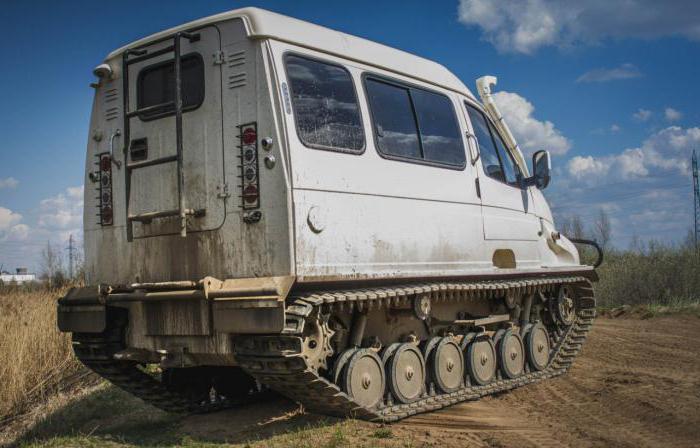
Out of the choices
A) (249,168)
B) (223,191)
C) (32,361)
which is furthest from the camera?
(32,361)

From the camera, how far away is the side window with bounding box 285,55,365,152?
20.8 ft

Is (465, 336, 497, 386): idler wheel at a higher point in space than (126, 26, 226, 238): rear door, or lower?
lower

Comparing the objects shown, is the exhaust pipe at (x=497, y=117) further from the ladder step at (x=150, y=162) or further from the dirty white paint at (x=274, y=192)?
the ladder step at (x=150, y=162)

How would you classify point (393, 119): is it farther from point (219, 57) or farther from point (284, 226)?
point (284, 226)

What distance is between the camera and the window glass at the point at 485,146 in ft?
29.0

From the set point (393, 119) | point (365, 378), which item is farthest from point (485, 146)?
point (365, 378)

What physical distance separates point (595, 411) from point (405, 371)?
6.37 feet

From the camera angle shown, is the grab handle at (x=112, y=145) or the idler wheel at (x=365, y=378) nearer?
the idler wheel at (x=365, y=378)

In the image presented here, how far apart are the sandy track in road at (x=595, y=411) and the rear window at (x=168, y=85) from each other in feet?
11.4

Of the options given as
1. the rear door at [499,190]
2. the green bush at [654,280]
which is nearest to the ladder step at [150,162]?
the rear door at [499,190]

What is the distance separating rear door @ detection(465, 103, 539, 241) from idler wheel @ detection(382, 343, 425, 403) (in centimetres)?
178

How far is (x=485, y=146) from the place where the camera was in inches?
355

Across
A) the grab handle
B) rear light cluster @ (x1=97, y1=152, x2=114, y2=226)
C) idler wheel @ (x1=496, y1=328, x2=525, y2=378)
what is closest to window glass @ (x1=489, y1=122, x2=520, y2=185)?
idler wheel @ (x1=496, y1=328, x2=525, y2=378)

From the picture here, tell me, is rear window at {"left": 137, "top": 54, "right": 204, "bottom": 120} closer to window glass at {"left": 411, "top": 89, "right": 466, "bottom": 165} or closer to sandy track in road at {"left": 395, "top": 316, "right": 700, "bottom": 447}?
window glass at {"left": 411, "top": 89, "right": 466, "bottom": 165}
